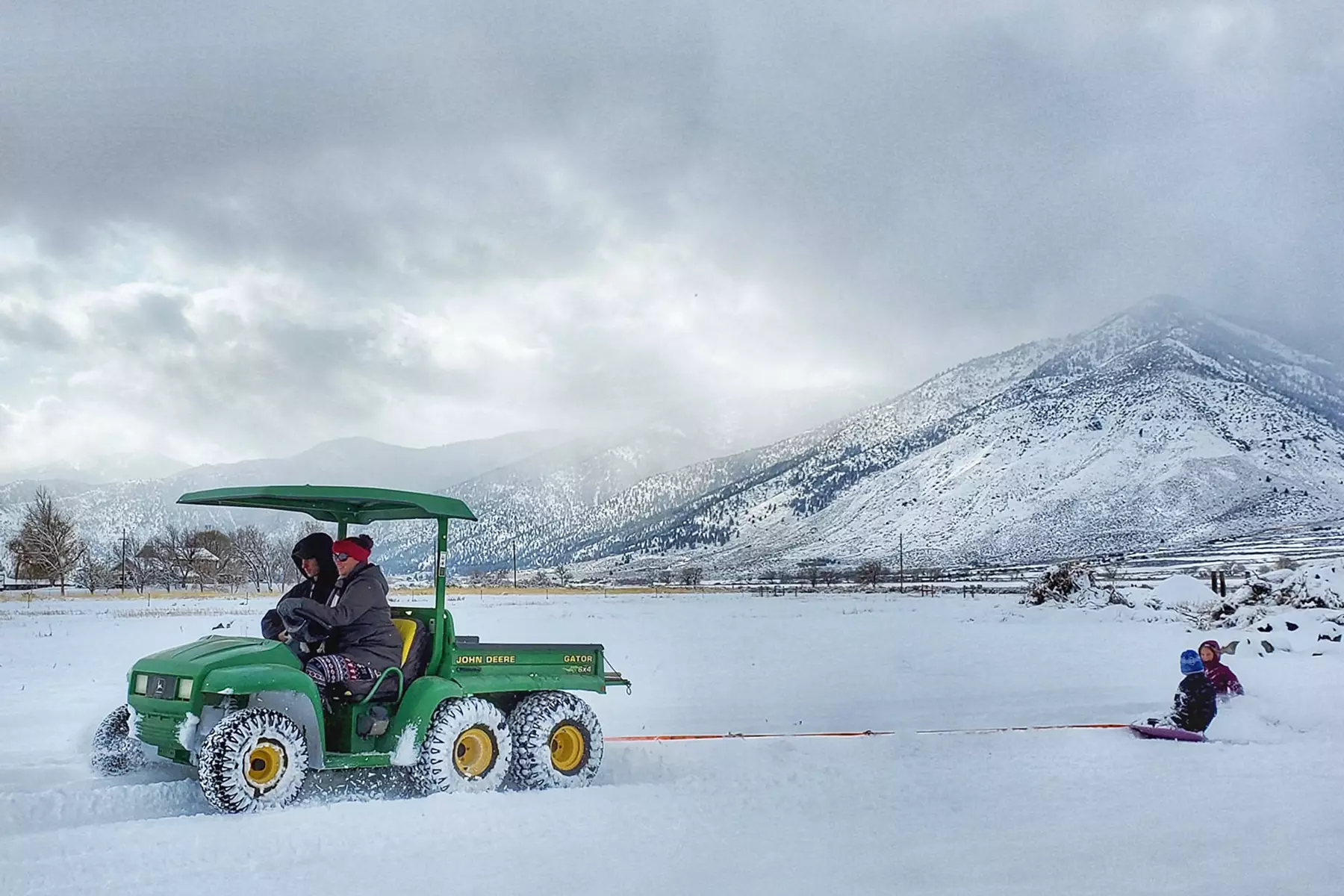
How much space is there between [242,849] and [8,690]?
10.7 m

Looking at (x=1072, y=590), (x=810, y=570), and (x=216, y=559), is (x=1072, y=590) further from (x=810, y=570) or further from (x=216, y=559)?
(x=810, y=570)

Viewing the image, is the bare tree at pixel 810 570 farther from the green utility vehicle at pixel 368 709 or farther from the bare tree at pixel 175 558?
the green utility vehicle at pixel 368 709

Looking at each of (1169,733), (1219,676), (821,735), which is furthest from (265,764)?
(1219,676)

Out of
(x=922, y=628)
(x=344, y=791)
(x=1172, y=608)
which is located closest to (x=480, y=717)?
(x=344, y=791)

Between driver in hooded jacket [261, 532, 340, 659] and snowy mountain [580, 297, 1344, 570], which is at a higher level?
snowy mountain [580, 297, 1344, 570]

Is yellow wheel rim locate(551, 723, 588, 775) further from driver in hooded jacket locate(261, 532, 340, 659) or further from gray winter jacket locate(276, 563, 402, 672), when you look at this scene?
driver in hooded jacket locate(261, 532, 340, 659)

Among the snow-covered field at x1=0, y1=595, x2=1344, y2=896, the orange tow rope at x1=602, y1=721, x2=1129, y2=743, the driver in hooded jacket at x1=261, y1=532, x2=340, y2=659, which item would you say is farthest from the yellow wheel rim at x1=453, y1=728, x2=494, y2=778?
the orange tow rope at x1=602, y1=721, x2=1129, y2=743

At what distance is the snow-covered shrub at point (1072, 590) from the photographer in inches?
1645

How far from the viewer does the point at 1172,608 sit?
34969 millimetres

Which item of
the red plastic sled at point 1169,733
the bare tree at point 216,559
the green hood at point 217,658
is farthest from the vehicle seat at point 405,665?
the bare tree at point 216,559

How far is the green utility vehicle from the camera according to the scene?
7.80 meters

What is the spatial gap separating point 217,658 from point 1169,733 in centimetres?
953

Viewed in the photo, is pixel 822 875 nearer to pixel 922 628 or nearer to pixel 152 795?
pixel 152 795

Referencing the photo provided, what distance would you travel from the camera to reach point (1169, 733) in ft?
39.1
